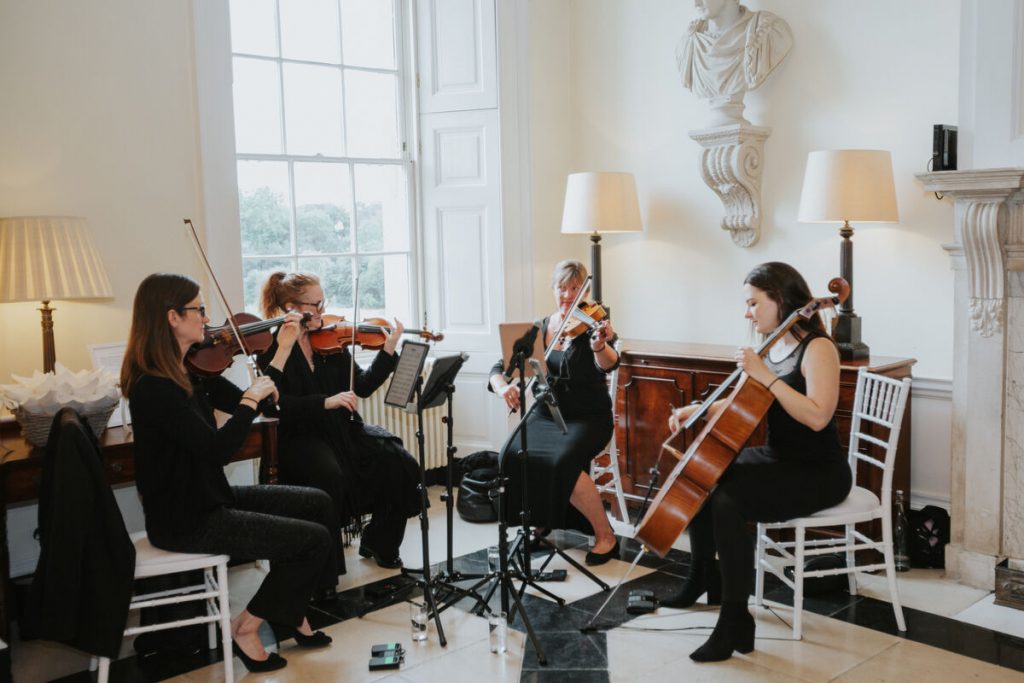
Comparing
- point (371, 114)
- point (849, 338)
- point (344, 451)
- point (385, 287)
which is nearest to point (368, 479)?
point (344, 451)

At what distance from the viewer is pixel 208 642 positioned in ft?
10.1

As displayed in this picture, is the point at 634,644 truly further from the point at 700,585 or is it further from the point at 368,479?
the point at 368,479

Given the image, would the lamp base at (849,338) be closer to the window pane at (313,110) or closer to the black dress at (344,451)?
the black dress at (344,451)

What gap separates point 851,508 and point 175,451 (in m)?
2.10

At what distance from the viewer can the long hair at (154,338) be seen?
104 inches

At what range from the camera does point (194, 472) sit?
270 centimetres

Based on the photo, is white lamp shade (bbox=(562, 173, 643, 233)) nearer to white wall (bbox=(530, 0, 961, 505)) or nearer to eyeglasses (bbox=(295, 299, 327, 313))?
white wall (bbox=(530, 0, 961, 505))

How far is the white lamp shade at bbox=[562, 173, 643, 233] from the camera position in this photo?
4344 millimetres

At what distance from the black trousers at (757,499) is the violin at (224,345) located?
1.63 metres

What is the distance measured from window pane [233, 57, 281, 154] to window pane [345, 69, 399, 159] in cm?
40

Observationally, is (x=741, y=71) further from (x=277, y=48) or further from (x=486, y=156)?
(x=277, y=48)

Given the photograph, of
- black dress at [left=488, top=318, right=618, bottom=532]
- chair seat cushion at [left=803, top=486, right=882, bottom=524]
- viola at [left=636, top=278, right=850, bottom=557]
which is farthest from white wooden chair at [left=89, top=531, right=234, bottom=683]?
chair seat cushion at [left=803, top=486, right=882, bottom=524]

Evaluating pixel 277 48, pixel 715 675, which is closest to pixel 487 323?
pixel 277 48

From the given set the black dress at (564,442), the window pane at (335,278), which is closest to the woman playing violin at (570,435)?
the black dress at (564,442)
